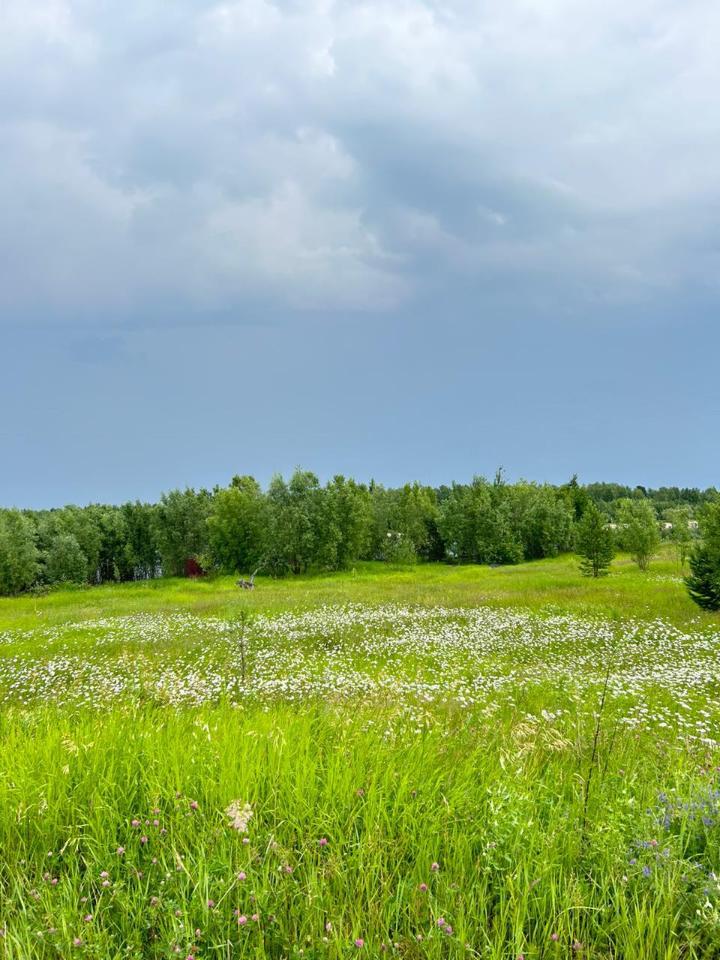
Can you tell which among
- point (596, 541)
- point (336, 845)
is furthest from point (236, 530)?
point (336, 845)

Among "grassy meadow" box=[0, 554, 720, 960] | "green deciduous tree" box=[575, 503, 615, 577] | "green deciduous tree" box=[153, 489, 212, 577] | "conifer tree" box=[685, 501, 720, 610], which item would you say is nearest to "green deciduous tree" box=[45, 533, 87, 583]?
"green deciduous tree" box=[153, 489, 212, 577]

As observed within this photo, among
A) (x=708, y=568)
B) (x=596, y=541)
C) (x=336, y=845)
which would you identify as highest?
(x=336, y=845)

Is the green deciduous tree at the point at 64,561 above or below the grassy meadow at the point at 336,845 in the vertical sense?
below

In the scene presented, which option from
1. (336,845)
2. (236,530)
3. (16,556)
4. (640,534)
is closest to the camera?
(336,845)

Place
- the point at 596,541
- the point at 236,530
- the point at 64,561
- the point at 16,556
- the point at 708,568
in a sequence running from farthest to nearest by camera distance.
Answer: the point at 236,530, the point at 64,561, the point at 16,556, the point at 596,541, the point at 708,568

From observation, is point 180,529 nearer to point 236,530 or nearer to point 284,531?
point 236,530

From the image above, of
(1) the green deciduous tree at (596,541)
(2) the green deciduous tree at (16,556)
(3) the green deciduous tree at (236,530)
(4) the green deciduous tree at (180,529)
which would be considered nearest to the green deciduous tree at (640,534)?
(1) the green deciduous tree at (596,541)

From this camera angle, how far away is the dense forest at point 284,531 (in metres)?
74.3

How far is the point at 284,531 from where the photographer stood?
242 ft

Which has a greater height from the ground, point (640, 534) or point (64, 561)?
point (640, 534)

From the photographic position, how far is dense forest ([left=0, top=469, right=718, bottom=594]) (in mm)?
74312

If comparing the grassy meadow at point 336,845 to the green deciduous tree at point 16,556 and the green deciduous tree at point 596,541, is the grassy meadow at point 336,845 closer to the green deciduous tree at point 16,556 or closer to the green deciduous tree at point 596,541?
the green deciduous tree at point 596,541

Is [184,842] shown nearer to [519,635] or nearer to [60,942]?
[60,942]

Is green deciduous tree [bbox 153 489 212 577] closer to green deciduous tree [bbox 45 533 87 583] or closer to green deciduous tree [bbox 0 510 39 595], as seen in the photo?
green deciduous tree [bbox 45 533 87 583]
